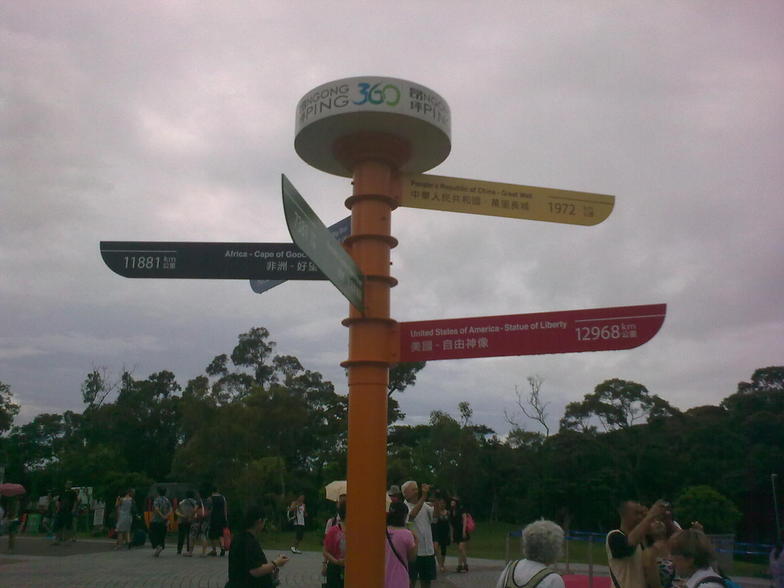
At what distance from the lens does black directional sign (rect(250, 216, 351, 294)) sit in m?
5.90

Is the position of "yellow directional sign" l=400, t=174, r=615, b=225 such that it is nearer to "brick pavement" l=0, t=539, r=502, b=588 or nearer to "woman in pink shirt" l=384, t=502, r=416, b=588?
"woman in pink shirt" l=384, t=502, r=416, b=588

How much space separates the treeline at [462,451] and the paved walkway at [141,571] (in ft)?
38.4

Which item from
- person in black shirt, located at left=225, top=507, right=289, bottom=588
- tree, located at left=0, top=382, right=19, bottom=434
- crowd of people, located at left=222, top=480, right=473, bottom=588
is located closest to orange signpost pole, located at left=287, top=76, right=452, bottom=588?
crowd of people, located at left=222, top=480, right=473, bottom=588

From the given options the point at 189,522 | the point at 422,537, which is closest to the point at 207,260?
the point at 422,537

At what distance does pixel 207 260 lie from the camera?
5488mm

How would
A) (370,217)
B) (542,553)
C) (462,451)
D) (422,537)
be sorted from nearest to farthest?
1. (542,553)
2. (370,217)
3. (422,537)
4. (462,451)

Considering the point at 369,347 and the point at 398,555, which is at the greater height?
the point at 369,347

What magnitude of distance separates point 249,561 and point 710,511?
21.3 m

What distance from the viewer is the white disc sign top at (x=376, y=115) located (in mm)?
5352

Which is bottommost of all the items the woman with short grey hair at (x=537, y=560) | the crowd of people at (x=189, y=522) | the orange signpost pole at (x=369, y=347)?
the crowd of people at (x=189, y=522)

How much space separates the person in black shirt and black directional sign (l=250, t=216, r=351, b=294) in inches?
71.3

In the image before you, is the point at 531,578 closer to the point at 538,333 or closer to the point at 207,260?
the point at 538,333

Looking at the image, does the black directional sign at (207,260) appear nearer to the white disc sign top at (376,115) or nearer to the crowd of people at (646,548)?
the white disc sign top at (376,115)

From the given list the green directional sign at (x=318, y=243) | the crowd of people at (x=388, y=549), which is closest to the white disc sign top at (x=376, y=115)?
the green directional sign at (x=318, y=243)
